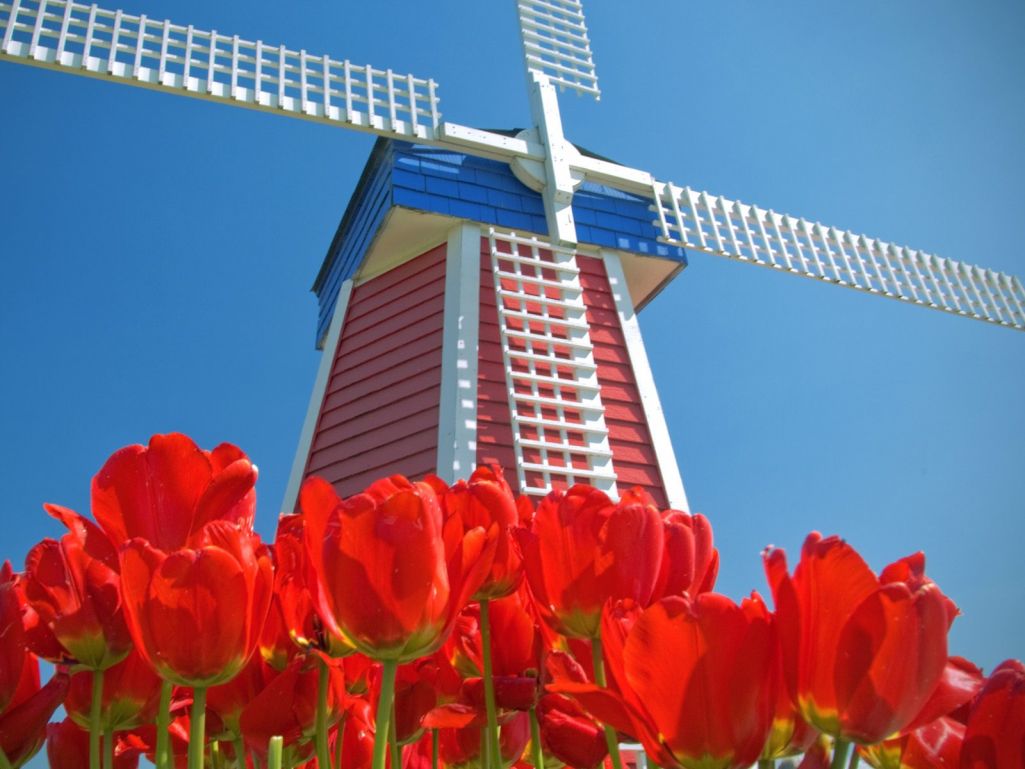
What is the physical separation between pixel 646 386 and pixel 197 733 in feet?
19.9

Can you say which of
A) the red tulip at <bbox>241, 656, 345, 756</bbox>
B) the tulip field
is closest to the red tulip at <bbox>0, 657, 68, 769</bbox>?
the tulip field

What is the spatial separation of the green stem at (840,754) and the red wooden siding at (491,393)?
486cm

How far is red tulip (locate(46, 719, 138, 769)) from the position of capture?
0.58 meters

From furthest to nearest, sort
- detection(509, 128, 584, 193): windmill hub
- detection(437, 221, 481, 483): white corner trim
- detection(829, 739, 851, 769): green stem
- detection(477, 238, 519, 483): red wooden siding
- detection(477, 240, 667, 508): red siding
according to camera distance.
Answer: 1. detection(509, 128, 584, 193): windmill hub
2. detection(477, 240, 667, 508): red siding
3. detection(477, 238, 519, 483): red wooden siding
4. detection(437, 221, 481, 483): white corner trim
5. detection(829, 739, 851, 769): green stem

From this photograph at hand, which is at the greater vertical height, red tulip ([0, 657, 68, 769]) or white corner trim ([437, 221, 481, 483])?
white corner trim ([437, 221, 481, 483])

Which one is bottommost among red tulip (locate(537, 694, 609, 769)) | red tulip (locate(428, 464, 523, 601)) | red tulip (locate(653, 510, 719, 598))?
red tulip (locate(537, 694, 609, 769))

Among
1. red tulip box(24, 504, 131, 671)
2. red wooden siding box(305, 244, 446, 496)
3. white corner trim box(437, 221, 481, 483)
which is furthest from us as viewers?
red wooden siding box(305, 244, 446, 496)

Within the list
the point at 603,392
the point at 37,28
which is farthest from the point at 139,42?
the point at 603,392

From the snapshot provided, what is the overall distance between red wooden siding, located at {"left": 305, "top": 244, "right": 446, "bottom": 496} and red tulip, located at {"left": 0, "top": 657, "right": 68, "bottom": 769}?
4944 mm

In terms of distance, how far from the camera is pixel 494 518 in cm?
60

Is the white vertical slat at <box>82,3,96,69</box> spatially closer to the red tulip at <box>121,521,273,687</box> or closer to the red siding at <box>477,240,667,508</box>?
the red siding at <box>477,240,667,508</box>

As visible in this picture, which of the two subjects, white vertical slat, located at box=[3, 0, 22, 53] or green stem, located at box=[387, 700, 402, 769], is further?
white vertical slat, located at box=[3, 0, 22, 53]

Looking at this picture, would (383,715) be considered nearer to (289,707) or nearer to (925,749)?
(289,707)

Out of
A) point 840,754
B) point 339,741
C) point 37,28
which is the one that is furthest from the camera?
point 37,28
